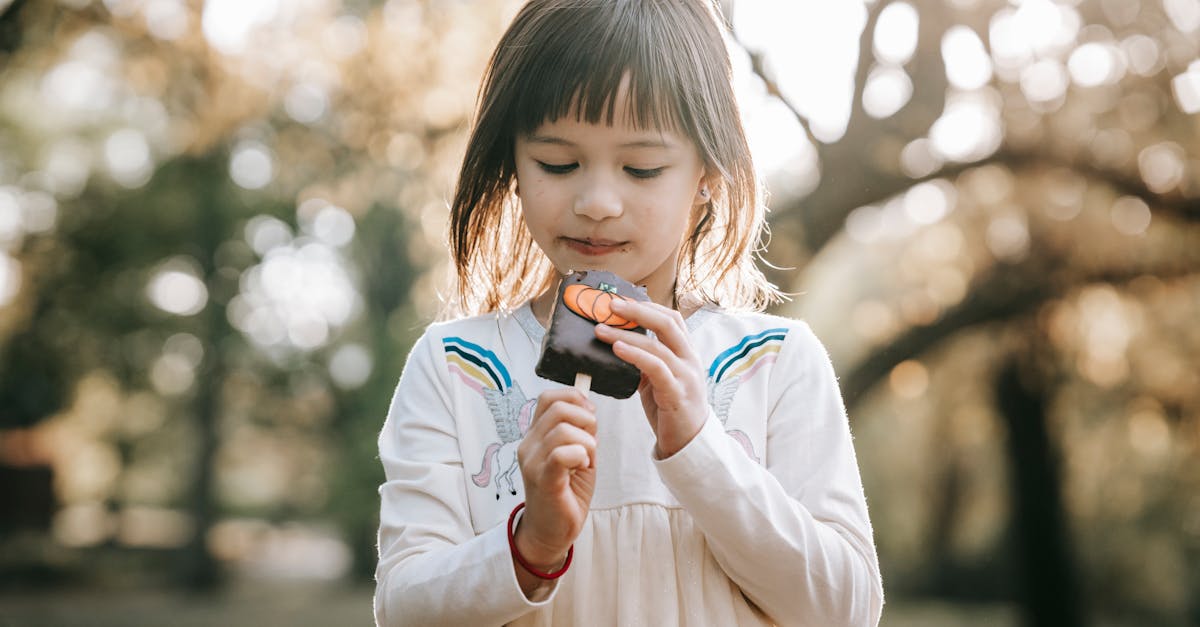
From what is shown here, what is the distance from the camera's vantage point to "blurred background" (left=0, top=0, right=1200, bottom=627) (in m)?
7.30

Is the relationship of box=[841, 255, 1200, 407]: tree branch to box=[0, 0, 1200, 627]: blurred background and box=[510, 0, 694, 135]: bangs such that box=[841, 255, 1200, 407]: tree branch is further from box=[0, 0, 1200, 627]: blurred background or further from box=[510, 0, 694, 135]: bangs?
box=[510, 0, 694, 135]: bangs

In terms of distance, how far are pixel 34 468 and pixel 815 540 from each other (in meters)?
26.0

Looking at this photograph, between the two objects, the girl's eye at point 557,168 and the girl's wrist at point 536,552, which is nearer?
the girl's wrist at point 536,552

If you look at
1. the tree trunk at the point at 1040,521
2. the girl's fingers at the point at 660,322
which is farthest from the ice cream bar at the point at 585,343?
the tree trunk at the point at 1040,521

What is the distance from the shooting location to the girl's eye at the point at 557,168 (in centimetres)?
183

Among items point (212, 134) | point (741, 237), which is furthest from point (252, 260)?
point (741, 237)

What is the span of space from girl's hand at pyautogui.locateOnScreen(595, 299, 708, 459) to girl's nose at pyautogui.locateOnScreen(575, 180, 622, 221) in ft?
0.61

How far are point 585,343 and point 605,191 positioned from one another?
283mm

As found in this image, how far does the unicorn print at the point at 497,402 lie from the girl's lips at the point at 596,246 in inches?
9.7

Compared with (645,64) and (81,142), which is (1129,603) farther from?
(81,142)

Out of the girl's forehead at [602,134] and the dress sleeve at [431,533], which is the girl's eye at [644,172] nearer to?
the girl's forehead at [602,134]

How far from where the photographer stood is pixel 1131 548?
1561 cm

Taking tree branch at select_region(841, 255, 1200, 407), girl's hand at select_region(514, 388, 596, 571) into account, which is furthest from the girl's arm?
tree branch at select_region(841, 255, 1200, 407)

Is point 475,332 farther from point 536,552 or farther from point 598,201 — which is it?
point 536,552
